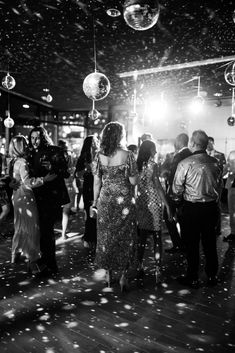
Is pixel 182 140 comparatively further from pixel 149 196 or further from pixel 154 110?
pixel 154 110

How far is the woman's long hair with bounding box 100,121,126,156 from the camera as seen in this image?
259 cm

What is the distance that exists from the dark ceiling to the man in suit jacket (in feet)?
5.00

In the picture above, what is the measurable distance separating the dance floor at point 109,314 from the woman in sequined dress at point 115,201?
340 mm

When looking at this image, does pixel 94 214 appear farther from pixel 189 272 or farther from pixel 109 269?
pixel 189 272

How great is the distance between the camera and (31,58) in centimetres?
664

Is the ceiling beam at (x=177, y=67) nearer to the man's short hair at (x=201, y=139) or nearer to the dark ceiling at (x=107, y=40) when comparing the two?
the dark ceiling at (x=107, y=40)

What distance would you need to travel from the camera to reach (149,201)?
9.52ft

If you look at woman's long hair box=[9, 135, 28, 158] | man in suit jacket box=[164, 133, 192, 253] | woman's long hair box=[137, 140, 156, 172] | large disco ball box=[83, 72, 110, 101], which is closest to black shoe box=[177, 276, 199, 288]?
man in suit jacket box=[164, 133, 192, 253]

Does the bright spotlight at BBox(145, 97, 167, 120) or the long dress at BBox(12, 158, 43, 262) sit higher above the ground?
the bright spotlight at BBox(145, 97, 167, 120)

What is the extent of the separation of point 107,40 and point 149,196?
386 cm

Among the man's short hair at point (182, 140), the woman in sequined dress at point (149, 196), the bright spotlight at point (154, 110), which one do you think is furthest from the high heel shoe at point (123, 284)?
the bright spotlight at point (154, 110)

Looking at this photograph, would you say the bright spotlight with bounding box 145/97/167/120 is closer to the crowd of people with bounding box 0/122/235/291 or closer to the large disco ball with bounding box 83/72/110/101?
the large disco ball with bounding box 83/72/110/101

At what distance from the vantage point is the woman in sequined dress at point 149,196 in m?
2.85

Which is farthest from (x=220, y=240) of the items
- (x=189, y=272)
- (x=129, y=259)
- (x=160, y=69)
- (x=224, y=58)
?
(x=160, y=69)
